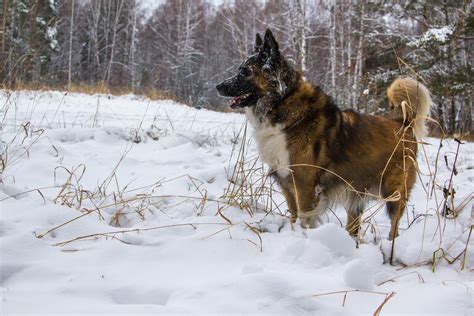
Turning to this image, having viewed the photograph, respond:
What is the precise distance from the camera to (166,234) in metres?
1.84

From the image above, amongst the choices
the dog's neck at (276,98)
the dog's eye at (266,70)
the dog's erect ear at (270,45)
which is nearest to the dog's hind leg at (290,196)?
the dog's neck at (276,98)

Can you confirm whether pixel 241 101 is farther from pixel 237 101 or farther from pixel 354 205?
pixel 354 205

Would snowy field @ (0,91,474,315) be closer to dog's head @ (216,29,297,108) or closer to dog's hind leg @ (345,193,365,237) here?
dog's hind leg @ (345,193,365,237)

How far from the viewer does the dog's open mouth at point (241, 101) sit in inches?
123

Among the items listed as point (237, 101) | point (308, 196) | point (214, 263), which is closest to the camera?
point (214, 263)

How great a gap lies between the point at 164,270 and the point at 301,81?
2084 millimetres

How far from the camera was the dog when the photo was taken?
2840 mm

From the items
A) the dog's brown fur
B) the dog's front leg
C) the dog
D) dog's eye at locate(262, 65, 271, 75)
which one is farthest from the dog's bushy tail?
dog's eye at locate(262, 65, 271, 75)

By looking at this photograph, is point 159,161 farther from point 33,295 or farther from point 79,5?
point 79,5

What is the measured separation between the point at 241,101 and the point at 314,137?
0.69 m

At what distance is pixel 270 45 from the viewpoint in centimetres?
307

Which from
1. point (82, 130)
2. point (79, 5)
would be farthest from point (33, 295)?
point (79, 5)

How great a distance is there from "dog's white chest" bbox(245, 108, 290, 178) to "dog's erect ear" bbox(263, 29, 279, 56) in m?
0.55

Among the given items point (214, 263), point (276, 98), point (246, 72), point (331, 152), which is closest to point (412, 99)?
point (331, 152)
